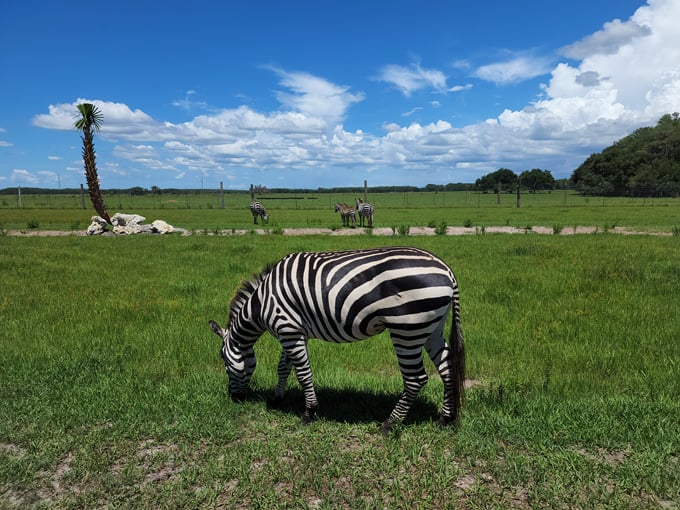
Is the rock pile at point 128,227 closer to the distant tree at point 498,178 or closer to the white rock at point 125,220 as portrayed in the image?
the white rock at point 125,220

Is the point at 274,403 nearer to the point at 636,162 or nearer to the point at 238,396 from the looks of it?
the point at 238,396

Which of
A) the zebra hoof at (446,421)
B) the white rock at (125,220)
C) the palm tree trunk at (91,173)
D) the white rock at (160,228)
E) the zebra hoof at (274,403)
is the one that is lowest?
the zebra hoof at (274,403)

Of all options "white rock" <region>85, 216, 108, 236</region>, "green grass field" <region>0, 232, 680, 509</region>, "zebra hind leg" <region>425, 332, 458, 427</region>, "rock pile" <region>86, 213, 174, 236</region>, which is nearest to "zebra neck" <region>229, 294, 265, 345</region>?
"green grass field" <region>0, 232, 680, 509</region>

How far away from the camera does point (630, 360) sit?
228 inches

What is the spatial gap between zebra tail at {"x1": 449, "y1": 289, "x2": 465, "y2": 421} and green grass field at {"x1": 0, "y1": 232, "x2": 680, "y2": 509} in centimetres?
30

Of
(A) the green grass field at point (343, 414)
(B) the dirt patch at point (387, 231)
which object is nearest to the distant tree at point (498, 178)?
(B) the dirt patch at point (387, 231)

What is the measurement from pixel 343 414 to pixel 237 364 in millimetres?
1364

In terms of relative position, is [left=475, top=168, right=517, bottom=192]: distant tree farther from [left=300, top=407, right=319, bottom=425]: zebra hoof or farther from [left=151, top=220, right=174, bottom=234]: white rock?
[left=300, top=407, right=319, bottom=425]: zebra hoof

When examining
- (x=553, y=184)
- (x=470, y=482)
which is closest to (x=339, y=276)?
(x=470, y=482)

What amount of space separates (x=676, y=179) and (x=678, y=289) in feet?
277

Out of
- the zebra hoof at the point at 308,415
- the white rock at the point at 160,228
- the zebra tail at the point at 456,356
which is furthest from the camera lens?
the white rock at the point at 160,228

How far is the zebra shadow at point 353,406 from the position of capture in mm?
4602

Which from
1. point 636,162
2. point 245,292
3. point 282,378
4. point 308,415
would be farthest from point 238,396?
point 636,162

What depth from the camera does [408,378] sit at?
4.18 m
